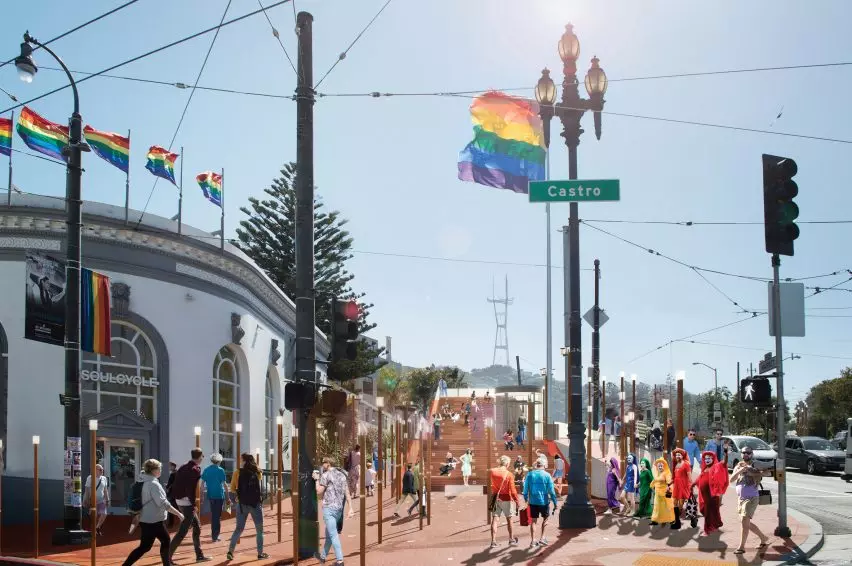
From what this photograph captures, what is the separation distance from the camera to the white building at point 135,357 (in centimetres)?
2295

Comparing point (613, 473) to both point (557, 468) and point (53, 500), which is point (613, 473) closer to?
point (557, 468)

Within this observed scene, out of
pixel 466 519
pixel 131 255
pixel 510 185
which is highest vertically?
pixel 510 185

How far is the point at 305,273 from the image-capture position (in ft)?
48.1

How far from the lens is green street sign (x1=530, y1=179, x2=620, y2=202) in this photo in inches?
611

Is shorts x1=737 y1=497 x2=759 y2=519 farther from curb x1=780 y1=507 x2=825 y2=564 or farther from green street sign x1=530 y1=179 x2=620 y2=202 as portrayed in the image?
green street sign x1=530 y1=179 x2=620 y2=202

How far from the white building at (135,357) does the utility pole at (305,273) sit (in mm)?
10679

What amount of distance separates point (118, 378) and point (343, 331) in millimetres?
12152

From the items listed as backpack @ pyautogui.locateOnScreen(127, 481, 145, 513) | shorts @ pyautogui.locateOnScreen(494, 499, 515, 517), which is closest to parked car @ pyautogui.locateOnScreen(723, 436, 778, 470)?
shorts @ pyautogui.locateOnScreen(494, 499, 515, 517)

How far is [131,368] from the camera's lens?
24922 mm

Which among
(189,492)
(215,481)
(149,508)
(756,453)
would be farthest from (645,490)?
(756,453)

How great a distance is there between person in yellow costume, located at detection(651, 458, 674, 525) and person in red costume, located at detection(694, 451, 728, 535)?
1387 millimetres

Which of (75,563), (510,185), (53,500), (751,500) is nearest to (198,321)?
(53,500)

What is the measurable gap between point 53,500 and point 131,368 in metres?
3.87

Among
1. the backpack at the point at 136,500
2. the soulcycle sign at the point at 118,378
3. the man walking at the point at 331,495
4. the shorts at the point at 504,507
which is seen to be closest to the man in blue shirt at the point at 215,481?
the man walking at the point at 331,495
